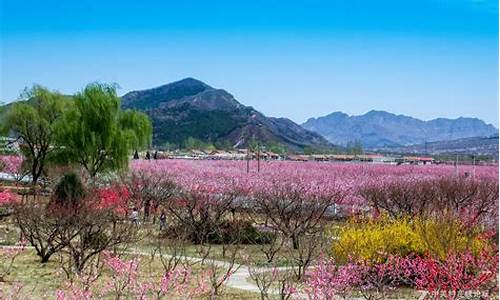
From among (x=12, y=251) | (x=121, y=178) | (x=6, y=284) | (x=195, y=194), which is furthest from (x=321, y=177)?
(x=6, y=284)

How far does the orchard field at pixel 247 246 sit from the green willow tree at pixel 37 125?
8153 mm

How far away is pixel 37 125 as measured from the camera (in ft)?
118

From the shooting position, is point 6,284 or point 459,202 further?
point 459,202

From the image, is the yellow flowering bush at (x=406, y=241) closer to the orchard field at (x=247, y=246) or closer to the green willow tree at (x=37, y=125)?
the orchard field at (x=247, y=246)

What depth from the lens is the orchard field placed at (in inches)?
479

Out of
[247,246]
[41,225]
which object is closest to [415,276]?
[247,246]

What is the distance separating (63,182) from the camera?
22.1m

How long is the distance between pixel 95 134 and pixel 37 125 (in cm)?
342

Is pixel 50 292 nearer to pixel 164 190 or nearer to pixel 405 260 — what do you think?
pixel 405 260

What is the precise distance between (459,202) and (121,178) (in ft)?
46.7

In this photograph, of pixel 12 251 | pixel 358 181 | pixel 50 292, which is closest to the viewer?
pixel 50 292

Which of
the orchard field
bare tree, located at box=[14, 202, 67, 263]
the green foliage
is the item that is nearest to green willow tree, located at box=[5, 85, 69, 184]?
the orchard field

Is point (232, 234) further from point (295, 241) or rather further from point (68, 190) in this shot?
point (68, 190)

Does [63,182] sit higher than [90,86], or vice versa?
[90,86]
